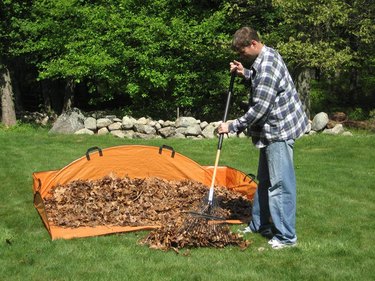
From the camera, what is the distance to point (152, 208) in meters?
6.01

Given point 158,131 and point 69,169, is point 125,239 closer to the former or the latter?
point 69,169

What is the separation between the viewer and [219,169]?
7344mm

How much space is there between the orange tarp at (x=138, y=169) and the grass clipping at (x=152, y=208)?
17 centimetres

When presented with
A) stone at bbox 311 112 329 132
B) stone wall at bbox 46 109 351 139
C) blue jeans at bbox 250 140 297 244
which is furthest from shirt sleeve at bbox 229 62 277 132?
stone at bbox 311 112 329 132

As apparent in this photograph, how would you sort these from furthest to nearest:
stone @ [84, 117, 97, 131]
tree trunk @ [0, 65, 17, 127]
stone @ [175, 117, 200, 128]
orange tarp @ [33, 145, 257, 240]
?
tree trunk @ [0, 65, 17, 127] < stone @ [84, 117, 97, 131] < stone @ [175, 117, 200, 128] < orange tarp @ [33, 145, 257, 240]

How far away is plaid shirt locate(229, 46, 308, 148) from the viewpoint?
15.5 feet

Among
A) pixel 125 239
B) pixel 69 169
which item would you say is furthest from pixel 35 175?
pixel 125 239

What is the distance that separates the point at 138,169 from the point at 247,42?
2.89 meters

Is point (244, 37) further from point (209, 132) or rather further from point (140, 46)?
point (140, 46)

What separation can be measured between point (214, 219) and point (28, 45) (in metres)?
12.1

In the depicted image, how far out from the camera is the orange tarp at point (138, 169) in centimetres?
684

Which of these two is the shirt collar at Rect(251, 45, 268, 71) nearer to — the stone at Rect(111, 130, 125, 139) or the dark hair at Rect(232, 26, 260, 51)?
the dark hair at Rect(232, 26, 260, 51)

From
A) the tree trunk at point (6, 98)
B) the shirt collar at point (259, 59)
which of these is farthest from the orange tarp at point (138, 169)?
the tree trunk at point (6, 98)

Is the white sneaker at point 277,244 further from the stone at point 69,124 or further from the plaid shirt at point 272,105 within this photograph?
the stone at point 69,124
